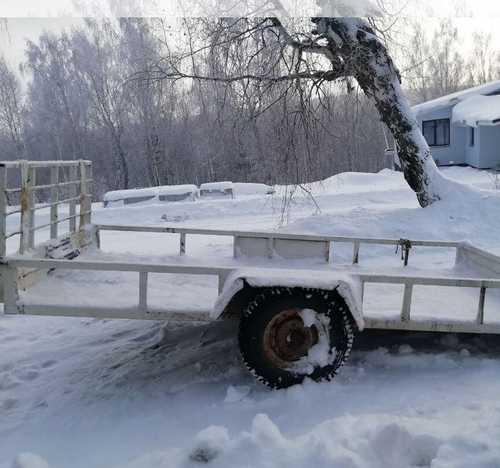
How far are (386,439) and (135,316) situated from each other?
5.55 ft

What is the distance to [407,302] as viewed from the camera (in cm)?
353

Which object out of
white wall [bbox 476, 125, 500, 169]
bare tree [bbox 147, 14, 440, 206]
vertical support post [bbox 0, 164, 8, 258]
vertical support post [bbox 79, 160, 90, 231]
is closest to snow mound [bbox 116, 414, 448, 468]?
vertical support post [bbox 0, 164, 8, 258]

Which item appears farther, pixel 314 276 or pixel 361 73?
pixel 361 73

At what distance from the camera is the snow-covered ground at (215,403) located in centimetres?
263

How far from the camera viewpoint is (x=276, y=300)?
136 inches

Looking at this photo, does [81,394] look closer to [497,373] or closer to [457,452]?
[457,452]

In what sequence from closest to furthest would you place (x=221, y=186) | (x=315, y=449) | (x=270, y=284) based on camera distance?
(x=315, y=449), (x=270, y=284), (x=221, y=186)

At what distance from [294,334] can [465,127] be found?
26275 mm

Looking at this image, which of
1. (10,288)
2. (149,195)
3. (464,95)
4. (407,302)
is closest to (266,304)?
(407,302)

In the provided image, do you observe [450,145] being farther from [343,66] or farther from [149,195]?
[343,66]


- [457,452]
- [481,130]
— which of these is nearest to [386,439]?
[457,452]

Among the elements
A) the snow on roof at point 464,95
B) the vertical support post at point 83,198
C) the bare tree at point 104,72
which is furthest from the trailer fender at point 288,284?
the bare tree at point 104,72

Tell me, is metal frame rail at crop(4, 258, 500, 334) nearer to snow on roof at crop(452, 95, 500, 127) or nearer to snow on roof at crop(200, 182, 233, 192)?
snow on roof at crop(200, 182, 233, 192)

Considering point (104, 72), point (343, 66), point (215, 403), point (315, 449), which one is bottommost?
point (215, 403)
